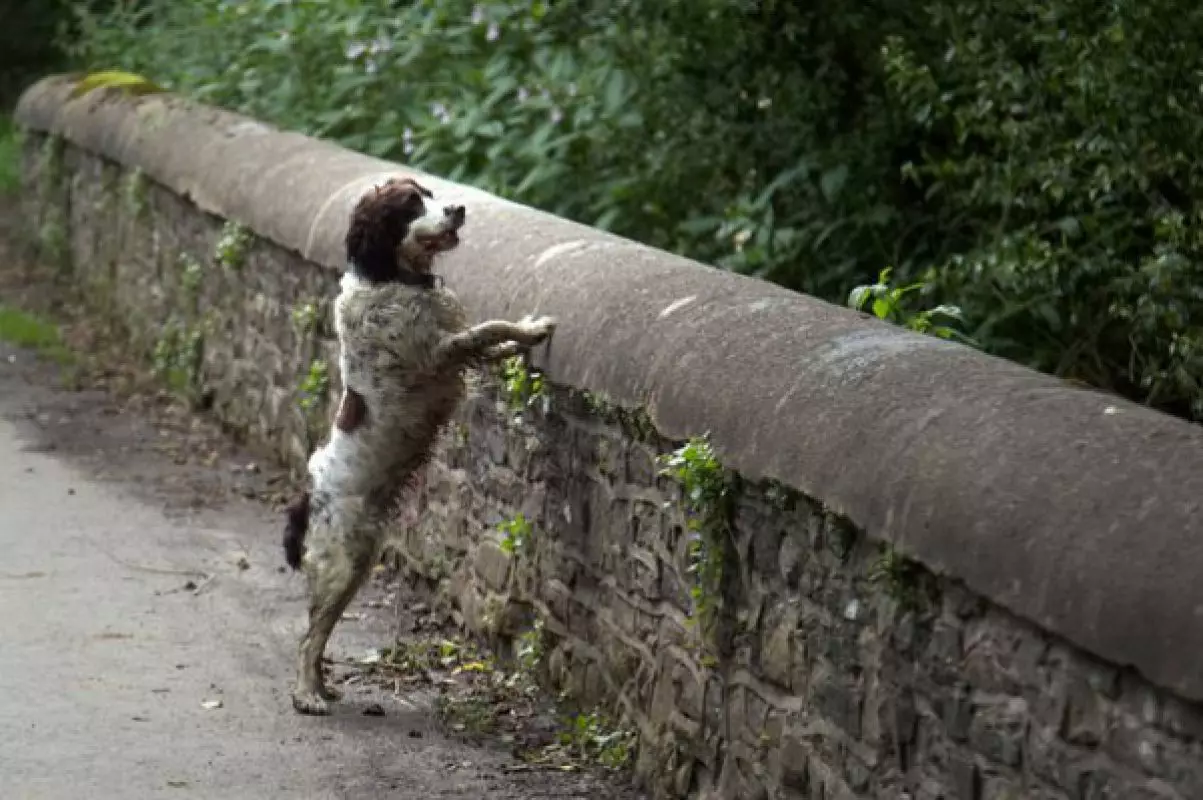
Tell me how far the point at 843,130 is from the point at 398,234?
3.42 m

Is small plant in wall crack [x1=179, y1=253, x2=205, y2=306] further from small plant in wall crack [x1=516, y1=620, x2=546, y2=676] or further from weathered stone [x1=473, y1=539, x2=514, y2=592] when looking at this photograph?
small plant in wall crack [x1=516, y1=620, x2=546, y2=676]

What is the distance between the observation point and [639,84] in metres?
9.51

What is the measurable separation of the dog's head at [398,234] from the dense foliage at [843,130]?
1677 mm

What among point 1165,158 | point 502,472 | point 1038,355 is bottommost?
point 502,472

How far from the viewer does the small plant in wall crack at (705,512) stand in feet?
16.4

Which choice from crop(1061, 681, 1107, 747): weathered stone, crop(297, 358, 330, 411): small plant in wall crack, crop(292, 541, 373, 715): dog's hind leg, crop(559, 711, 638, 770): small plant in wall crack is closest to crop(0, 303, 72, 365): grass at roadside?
crop(297, 358, 330, 411): small plant in wall crack

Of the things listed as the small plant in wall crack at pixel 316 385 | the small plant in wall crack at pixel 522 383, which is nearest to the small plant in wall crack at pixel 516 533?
the small plant in wall crack at pixel 522 383

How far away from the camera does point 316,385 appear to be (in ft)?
27.8

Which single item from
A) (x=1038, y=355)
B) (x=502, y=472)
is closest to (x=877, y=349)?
(x=502, y=472)

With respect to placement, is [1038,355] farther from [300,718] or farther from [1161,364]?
[300,718]

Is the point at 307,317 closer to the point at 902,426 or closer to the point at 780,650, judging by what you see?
the point at 780,650

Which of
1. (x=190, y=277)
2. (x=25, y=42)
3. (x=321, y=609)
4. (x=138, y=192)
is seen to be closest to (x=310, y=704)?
(x=321, y=609)

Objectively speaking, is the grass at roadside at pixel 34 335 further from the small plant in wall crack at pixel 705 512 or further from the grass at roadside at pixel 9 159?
the small plant in wall crack at pixel 705 512

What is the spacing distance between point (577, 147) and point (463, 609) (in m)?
3.43
